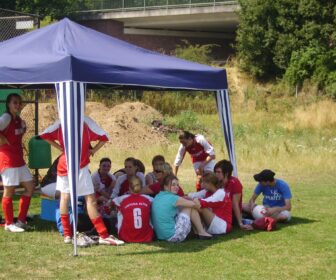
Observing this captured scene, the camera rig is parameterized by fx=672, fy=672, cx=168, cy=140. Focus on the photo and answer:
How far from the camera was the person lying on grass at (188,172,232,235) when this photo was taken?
849cm

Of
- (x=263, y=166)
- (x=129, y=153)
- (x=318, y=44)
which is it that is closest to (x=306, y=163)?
(x=263, y=166)

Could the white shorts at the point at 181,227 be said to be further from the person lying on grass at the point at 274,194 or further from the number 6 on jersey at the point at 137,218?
the person lying on grass at the point at 274,194

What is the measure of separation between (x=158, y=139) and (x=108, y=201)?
17.1 metres

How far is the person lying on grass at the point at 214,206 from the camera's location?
334 inches

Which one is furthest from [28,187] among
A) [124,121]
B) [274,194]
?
[124,121]

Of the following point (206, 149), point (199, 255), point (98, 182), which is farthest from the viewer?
point (206, 149)

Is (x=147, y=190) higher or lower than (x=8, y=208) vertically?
higher

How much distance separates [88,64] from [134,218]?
1922mm

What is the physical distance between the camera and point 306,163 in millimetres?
17828

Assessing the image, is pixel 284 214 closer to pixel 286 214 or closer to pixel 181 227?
pixel 286 214

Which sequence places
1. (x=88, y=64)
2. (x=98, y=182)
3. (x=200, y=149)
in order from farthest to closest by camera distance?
(x=200, y=149), (x=98, y=182), (x=88, y=64)

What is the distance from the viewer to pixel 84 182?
310 inches

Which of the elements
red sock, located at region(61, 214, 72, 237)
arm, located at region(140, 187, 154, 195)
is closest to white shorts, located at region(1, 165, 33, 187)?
red sock, located at region(61, 214, 72, 237)

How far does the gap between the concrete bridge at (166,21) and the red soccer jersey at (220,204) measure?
33032 mm
